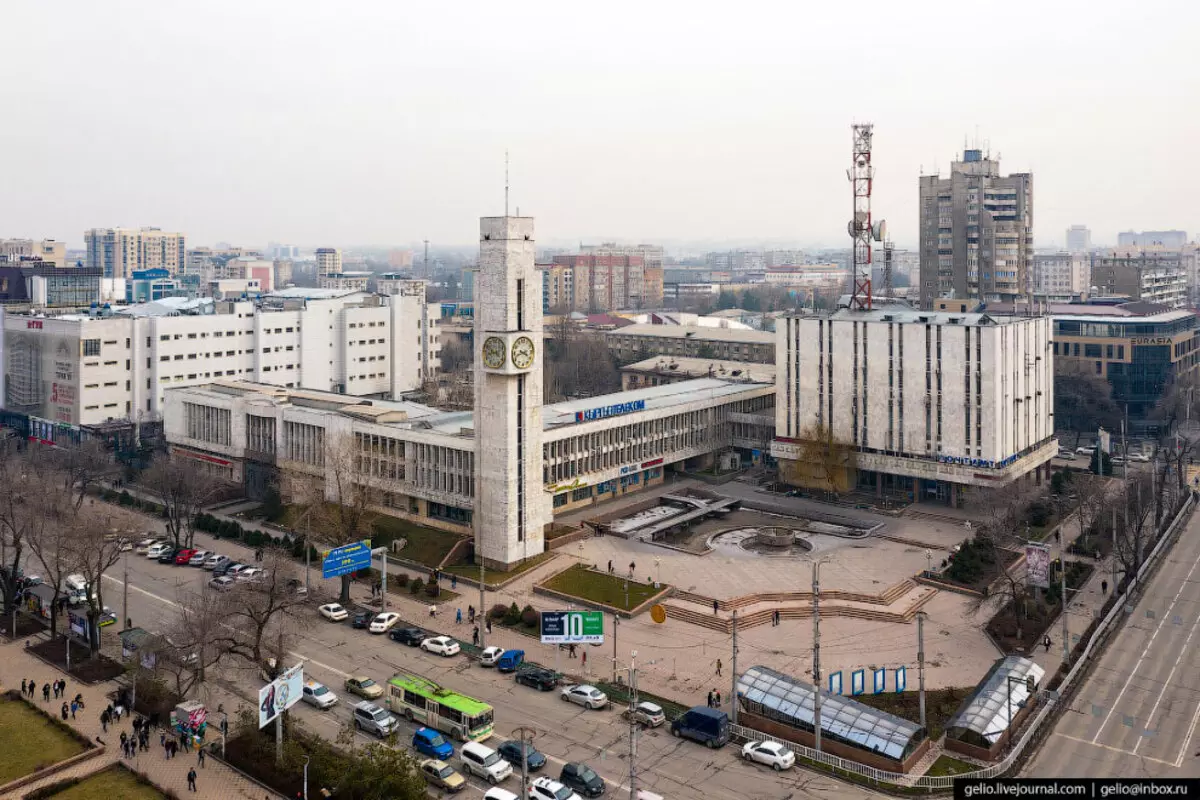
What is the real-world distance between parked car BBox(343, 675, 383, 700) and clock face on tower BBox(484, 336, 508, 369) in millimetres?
25499

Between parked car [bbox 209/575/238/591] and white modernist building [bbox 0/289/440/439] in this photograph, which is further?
white modernist building [bbox 0/289/440/439]

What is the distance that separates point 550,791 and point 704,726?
9.04 metres

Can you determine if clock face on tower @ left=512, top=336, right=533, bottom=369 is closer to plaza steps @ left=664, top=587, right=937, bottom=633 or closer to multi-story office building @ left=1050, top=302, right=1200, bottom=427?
plaza steps @ left=664, top=587, right=937, bottom=633

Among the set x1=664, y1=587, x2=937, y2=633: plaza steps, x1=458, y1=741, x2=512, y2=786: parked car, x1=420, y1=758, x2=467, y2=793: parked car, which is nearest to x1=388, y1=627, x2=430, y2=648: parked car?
x1=458, y1=741, x2=512, y2=786: parked car

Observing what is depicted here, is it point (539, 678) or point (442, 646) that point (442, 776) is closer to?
point (539, 678)

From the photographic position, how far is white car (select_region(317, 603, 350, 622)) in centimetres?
6344

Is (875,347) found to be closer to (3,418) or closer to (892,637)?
(892,637)

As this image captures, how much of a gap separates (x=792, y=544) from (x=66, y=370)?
79.7m

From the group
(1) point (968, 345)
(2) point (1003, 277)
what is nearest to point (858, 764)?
(1) point (968, 345)

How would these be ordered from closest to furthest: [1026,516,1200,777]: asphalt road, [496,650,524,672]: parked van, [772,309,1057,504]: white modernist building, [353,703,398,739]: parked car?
[1026,516,1200,777]: asphalt road
[353,703,398,739]: parked car
[496,650,524,672]: parked van
[772,309,1057,504]: white modernist building

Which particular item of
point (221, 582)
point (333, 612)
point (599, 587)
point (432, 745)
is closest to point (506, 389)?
point (599, 587)

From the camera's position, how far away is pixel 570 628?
53500 mm

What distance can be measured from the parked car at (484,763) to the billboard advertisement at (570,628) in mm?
9475

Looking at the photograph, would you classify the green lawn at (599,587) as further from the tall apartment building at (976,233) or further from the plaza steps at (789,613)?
the tall apartment building at (976,233)
